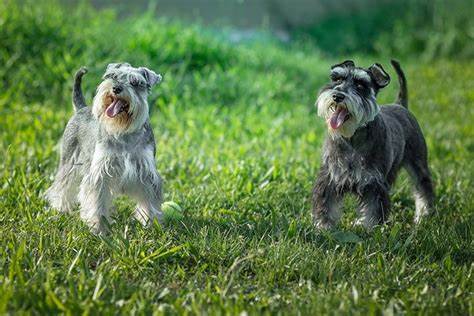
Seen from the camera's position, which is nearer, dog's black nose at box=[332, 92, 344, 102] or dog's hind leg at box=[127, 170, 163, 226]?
dog's black nose at box=[332, 92, 344, 102]

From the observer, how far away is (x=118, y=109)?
467 cm

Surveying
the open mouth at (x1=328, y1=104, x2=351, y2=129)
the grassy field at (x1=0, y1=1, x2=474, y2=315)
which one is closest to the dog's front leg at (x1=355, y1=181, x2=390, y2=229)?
the grassy field at (x1=0, y1=1, x2=474, y2=315)

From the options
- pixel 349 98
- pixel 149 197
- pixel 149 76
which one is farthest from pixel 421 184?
pixel 149 76

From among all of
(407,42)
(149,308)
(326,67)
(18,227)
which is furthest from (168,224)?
(407,42)

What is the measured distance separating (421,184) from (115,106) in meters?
2.72

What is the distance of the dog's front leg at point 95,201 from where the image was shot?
191 inches

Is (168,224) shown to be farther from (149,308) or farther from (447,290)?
(447,290)

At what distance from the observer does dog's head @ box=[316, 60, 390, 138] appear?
4797 mm

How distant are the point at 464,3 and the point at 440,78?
12.3ft

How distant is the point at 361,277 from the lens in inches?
166

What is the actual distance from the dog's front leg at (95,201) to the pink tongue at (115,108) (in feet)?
1.57

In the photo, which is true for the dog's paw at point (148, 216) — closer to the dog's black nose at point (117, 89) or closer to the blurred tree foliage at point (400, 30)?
the dog's black nose at point (117, 89)

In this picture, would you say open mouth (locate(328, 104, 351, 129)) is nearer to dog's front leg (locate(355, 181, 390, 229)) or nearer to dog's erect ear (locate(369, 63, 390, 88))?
dog's erect ear (locate(369, 63, 390, 88))

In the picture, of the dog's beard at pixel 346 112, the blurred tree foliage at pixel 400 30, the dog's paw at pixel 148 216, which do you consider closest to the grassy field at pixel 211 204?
the dog's paw at pixel 148 216
